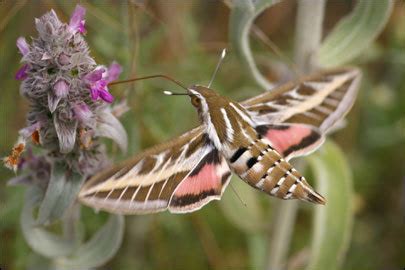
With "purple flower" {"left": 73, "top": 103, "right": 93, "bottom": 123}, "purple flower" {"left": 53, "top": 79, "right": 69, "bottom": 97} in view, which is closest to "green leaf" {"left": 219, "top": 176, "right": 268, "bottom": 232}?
"purple flower" {"left": 73, "top": 103, "right": 93, "bottom": 123}

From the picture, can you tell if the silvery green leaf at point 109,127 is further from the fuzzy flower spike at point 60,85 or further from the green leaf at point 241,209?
the green leaf at point 241,209

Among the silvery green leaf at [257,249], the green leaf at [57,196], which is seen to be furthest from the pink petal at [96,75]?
the silvery green leaf at [257,249]

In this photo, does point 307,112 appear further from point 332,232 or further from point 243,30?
point 332,232

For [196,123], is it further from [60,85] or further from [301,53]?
[60,85]

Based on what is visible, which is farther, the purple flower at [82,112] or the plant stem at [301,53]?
the plant stem at [301,53]

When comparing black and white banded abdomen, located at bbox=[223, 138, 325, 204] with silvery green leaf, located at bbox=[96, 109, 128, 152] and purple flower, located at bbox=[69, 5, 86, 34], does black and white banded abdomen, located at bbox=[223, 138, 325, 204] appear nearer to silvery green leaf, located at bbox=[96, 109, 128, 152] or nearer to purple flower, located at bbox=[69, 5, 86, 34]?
silvery green leaf, located at bbox=[96, 109, 128, 152]

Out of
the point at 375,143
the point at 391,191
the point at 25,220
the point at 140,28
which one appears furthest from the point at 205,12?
the point at 25,220
